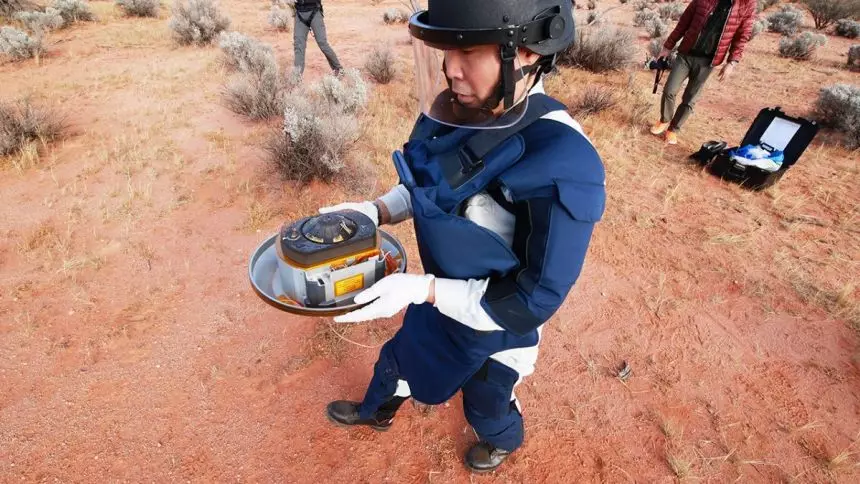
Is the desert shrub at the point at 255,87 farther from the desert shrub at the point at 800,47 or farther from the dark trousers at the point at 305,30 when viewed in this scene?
the desert shrub at the point at 800,47

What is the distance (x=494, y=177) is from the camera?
1.30m

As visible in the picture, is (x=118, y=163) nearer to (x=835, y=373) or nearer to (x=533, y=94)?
(x=533, y=94)

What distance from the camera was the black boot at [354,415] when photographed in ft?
8.42

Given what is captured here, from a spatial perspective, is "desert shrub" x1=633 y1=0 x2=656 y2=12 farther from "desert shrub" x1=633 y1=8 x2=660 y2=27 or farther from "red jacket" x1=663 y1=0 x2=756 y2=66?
"red jacket" x1=663 y1=0 x2=756 y2=66

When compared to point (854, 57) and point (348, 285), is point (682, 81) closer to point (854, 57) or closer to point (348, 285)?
point (348, 285)

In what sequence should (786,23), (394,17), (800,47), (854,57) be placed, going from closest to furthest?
(854,57) → (800,47) → (394,17) → (786,23)

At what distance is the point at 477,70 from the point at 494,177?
0.98ft

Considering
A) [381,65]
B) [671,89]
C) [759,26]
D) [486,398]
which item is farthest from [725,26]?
[759,26]

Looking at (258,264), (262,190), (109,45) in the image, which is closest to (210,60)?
(109,45)

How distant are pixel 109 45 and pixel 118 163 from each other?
243 inches

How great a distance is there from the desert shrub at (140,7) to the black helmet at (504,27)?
1394 centimetres

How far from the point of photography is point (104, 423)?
8.70 feet

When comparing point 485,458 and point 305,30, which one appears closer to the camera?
point 485,458

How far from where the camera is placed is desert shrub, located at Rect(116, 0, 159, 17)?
11711 millimetres
